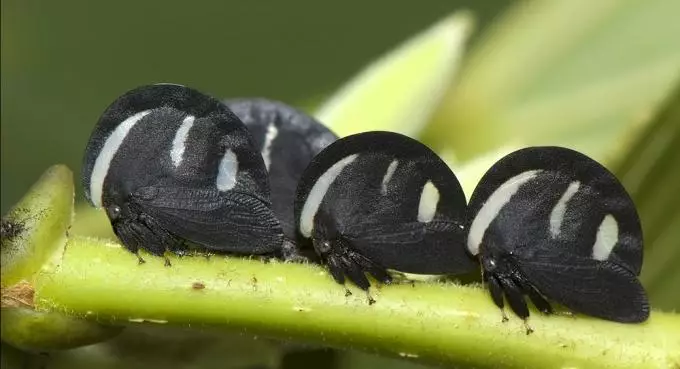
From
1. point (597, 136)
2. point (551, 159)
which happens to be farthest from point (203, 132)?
point (597, 136)

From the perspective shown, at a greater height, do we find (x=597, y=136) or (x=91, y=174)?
(x=597, y=136)

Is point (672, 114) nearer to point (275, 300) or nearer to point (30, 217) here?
point (275, 300)

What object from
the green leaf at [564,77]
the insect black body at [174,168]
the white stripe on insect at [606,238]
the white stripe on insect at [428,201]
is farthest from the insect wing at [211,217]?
the green leaf at [564,77]

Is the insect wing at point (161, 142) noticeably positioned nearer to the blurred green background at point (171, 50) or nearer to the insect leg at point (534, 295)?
the insect leg at point (534, 295)

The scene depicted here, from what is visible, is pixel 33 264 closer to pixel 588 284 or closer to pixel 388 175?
pixel 388 175

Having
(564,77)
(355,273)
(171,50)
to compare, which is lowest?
(171,50)

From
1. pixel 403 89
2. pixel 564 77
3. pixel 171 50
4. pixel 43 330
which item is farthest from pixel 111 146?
pixel 171 50
